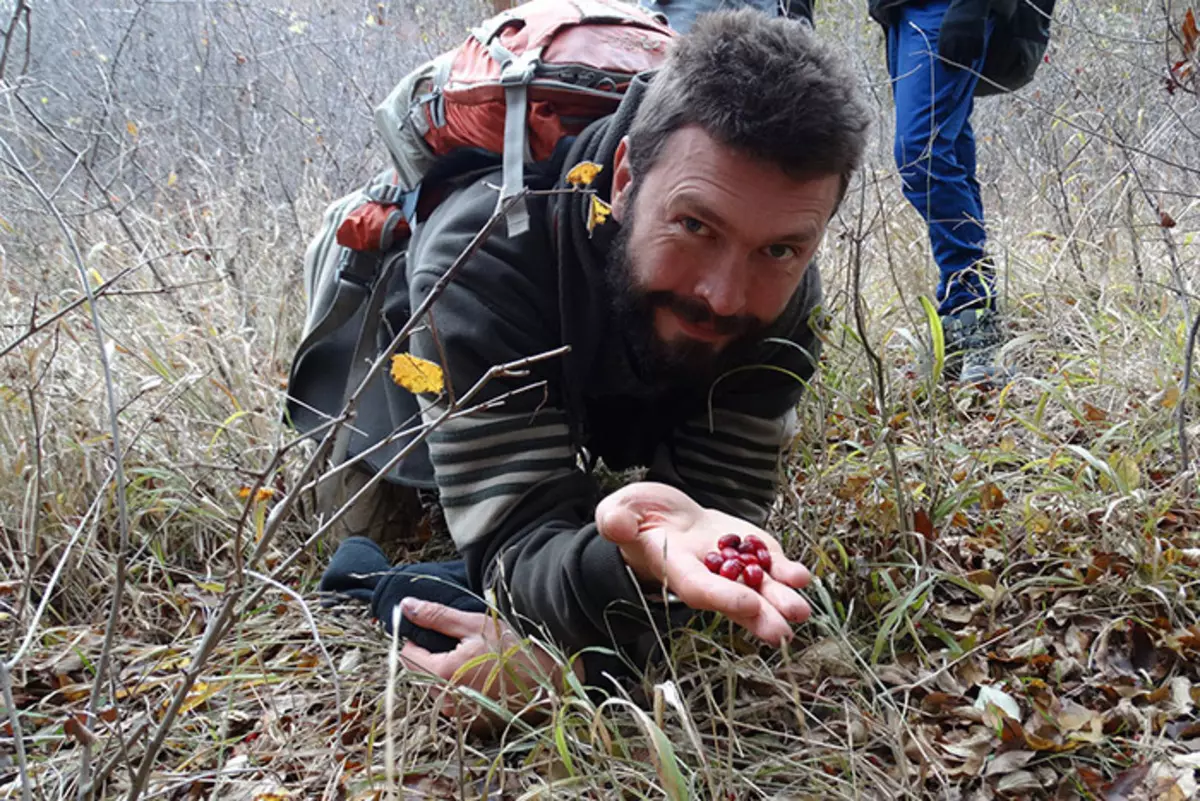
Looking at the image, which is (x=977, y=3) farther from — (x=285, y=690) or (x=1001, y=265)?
(x=285, y=690)

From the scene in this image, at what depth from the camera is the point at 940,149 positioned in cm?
294

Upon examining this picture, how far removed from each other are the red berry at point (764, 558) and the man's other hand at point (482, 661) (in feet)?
1.53

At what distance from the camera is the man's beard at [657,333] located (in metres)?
1.78

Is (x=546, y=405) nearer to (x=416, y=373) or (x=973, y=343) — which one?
(x=416, y=373)

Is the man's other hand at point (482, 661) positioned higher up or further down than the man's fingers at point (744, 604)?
further down

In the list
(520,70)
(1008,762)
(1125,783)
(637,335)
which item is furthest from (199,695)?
(1125,783)

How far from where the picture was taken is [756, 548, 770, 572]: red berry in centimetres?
138

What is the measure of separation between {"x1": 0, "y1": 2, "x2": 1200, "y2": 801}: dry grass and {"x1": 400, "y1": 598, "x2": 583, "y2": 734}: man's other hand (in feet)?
0.21

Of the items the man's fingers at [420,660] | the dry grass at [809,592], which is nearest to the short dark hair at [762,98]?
the dry grass at [809,592]

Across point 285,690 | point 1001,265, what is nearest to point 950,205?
point 1001,265

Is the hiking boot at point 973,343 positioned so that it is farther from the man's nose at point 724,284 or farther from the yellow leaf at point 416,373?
the yellow leaf at point 416,373

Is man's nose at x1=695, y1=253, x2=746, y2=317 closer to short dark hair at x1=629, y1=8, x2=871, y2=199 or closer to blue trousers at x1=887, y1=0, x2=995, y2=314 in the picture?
short dark hair at x1=629, y1=8, x2=871, y2=199

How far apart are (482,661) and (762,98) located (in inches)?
45.7

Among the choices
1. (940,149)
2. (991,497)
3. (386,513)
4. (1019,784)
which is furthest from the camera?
(940,149)
